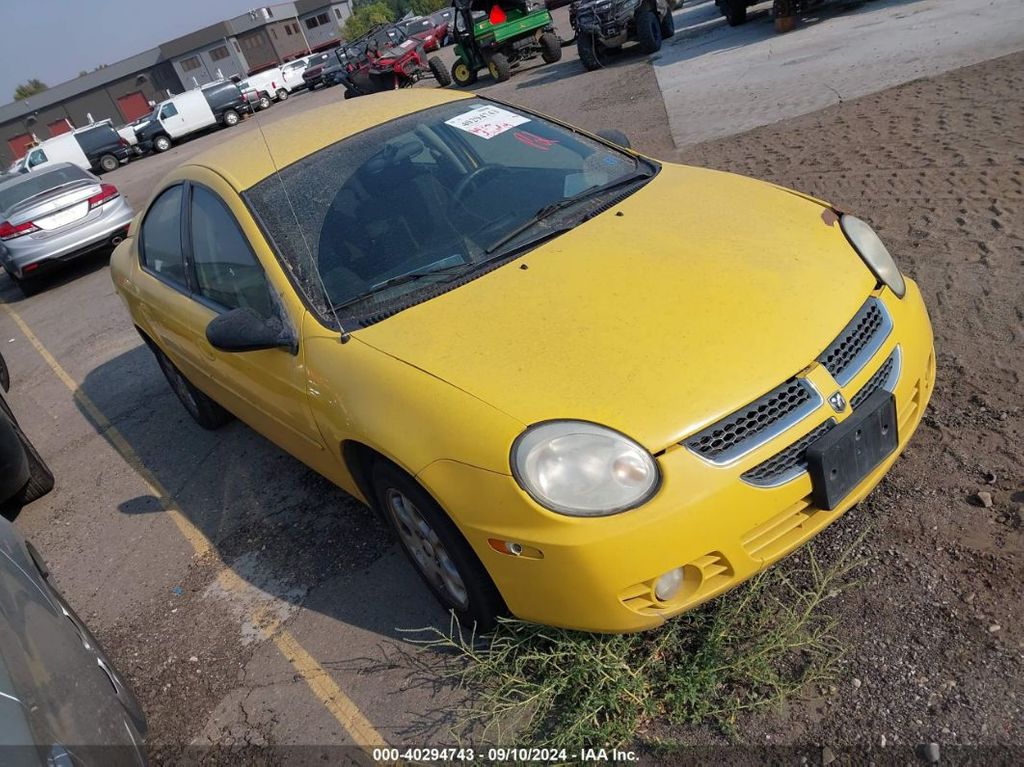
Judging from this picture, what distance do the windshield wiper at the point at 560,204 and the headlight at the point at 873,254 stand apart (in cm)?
92

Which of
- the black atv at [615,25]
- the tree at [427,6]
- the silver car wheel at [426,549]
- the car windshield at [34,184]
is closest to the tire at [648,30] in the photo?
the black atv at [615,25]

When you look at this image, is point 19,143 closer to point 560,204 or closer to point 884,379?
point 560,204

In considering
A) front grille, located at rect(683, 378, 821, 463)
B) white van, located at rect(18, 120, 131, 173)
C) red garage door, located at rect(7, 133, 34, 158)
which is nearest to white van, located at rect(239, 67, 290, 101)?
white van, located at rect(18, 120, 131, 173)

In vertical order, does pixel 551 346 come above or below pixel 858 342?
above

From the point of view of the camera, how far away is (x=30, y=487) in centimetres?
502

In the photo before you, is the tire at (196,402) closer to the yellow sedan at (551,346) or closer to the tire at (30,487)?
the tire at (30,487)

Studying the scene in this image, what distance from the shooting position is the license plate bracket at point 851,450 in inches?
87.9

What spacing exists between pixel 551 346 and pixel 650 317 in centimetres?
33

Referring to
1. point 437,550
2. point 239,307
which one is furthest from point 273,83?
point 437,550

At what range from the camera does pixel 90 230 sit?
11.0 meters

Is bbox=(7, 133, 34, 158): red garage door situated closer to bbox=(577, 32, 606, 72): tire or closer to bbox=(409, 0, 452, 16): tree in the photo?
bbox=(409, 0, 452, 16): tree

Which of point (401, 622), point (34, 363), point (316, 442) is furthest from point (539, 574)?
point (34, 363)

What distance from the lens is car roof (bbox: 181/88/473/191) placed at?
346 cm

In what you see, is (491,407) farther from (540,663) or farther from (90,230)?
(90,230)
